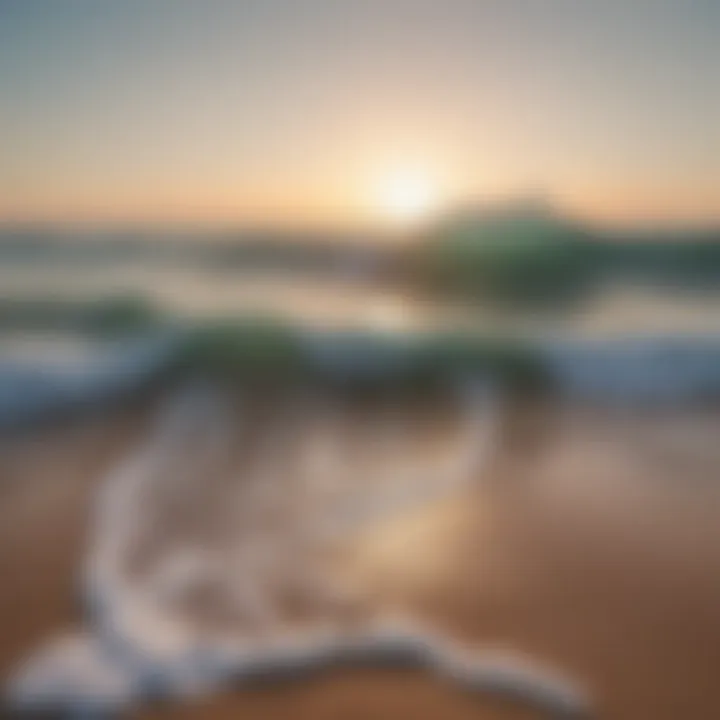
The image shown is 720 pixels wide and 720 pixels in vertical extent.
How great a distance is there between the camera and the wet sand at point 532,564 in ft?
1.52

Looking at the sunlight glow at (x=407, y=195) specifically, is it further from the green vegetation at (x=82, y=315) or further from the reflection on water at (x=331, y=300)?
the green vegetation at (x=82, y=315)

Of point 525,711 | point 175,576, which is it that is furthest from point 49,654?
point 525,711

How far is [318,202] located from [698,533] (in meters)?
0.47

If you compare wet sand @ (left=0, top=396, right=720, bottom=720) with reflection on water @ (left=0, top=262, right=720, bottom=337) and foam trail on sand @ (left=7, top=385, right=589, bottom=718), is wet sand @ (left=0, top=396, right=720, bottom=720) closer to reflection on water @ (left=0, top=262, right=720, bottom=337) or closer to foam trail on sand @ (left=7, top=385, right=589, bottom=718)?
foam trail on sand @ (left=7, top=385, right=589, bottom=718)

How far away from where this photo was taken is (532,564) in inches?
21.7

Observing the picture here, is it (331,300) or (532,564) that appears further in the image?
Answer: (331,300)

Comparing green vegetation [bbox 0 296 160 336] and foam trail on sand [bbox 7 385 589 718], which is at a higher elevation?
green vegetation [bbox 0 296 160 336]

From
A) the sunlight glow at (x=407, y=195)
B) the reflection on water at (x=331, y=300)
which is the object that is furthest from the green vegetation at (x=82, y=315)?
the sunlight glow at (x=407, y=195)

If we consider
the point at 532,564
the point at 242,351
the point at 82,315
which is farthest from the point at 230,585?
the point at 82,315

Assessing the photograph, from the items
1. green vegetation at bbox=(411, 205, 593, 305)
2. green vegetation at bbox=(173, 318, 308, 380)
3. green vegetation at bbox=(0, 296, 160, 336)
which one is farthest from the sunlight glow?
green vegetation at bbox=(0, 296, 160, 336)

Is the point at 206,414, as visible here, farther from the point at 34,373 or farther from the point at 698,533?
the point at 698,533

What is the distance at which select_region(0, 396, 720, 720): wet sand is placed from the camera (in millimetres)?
463

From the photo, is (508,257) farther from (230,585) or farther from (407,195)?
(230,585)

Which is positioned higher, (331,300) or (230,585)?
(331,300)
